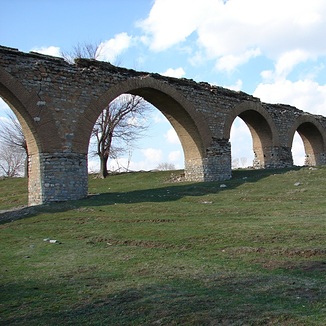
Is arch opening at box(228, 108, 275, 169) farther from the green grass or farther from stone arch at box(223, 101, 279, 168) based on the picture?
the green grass

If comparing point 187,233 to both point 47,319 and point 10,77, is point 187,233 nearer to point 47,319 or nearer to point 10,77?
point 47,319

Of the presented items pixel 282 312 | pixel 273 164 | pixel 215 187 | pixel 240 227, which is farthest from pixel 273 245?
pixel 273 164

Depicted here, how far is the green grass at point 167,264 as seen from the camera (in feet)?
11.7

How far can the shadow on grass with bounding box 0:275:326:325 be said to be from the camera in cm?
338

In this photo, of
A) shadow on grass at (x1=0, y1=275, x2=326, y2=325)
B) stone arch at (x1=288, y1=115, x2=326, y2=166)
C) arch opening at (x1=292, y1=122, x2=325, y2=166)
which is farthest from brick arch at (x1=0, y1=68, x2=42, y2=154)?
arch opening at (x1=292, y1=122, x2=325, y2=166)

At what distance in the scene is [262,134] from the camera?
2100cm

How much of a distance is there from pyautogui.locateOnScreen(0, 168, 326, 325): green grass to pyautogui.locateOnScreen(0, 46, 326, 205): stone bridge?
1903 mm

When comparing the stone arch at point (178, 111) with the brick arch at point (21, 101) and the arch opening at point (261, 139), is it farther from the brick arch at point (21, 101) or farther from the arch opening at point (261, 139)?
the arch opening at point (261, 139)

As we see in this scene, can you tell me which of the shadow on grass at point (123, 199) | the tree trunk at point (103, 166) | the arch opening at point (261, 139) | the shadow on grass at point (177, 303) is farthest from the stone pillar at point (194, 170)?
the shadow on grass at point (177, 303)

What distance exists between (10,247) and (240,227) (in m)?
3.97

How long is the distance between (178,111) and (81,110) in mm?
4614

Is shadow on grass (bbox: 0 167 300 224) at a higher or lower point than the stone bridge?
lower

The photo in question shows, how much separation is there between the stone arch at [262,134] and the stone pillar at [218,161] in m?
3.23

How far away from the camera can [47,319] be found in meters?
3.56
